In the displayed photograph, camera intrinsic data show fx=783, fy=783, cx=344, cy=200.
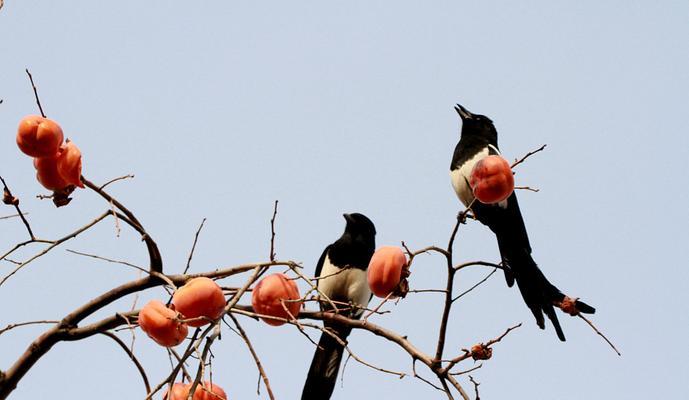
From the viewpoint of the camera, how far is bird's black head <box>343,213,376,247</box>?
4.08 m

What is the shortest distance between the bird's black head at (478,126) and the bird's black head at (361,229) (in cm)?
79

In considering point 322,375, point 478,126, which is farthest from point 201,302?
point 478,126

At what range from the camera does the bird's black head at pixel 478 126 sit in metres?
4.41

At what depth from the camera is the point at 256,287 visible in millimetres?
2094

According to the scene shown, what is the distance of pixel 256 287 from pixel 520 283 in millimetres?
1586

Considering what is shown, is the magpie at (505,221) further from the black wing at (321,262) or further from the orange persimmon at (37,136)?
the orange persimmon at (37,136)

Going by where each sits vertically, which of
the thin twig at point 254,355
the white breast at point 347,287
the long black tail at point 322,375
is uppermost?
the white breast at point 347,287

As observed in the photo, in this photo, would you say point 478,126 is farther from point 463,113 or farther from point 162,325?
point 162,325

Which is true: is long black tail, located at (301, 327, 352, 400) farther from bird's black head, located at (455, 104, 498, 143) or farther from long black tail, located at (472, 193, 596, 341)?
bird's black head, located at (455, 104, 498, 143)

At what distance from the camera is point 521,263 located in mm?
3549

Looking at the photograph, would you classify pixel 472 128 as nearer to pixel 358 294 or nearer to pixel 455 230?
pixel 358 294

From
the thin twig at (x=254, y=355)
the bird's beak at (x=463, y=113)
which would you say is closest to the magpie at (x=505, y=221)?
the bird's beak at (x=463, y=113)

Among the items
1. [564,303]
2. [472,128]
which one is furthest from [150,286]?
[472,128]

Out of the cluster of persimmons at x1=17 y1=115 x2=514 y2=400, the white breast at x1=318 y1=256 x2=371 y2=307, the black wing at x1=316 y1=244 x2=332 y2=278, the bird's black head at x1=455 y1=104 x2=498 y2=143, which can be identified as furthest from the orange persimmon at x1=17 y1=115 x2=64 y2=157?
the bird's black head at x1=455 y1=104 x2=498 y2=143
